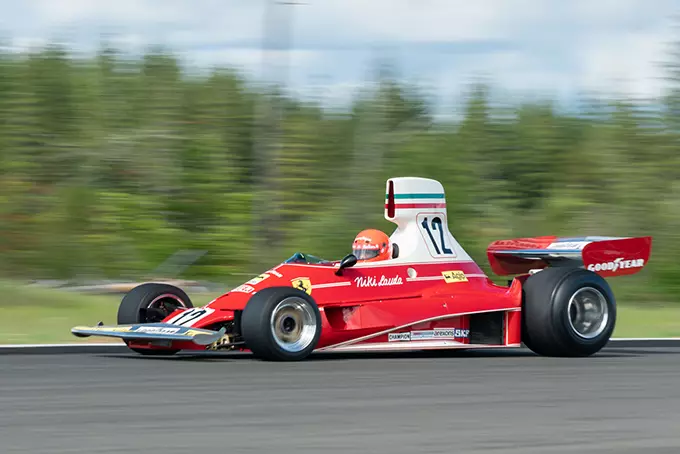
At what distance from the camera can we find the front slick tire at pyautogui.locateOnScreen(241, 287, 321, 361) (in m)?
12.4

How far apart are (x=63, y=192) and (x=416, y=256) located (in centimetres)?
2275

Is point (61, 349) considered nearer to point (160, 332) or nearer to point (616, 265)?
point (160, 332)

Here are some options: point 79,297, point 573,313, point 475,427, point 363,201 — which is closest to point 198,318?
point 573,313

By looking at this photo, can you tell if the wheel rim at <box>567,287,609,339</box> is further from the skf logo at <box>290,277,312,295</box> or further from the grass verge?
the grass verge

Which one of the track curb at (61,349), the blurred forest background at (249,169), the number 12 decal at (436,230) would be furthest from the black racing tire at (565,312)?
the blurred forest background at (249,169)

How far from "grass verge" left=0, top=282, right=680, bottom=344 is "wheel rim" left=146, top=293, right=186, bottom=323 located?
1.73 metres

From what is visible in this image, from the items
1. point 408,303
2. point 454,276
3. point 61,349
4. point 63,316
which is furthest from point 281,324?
point 63,316

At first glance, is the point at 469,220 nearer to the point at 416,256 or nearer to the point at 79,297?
the point at 79,297

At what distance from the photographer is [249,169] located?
133ft

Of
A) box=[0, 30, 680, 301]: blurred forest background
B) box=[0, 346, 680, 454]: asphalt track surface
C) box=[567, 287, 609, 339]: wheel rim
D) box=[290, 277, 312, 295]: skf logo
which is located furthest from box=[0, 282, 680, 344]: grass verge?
box=[0, 30, 680, 301]: blurred forest background

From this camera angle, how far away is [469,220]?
37.2 m

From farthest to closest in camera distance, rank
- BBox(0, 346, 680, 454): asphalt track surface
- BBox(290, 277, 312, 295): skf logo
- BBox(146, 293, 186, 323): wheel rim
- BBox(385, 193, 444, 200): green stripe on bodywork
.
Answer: BBox(385, 193, 444, 200): green stripe on bodywork < BBox(146, 293, 186, 323): wheel rim < BBox(290, 277, 312, 295): skf logo < BBox(0, 346, 680, 454): asphalt track surface

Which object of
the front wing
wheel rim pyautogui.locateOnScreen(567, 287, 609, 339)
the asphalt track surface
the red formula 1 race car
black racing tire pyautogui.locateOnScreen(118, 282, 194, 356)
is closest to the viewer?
the asphalt track surface

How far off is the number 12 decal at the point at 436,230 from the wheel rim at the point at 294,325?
2.23 meters
